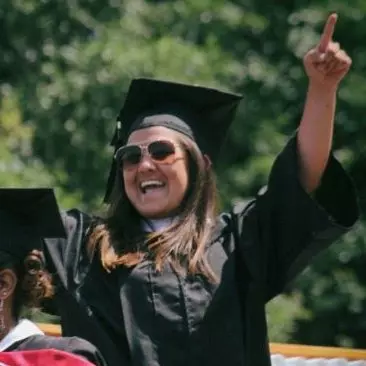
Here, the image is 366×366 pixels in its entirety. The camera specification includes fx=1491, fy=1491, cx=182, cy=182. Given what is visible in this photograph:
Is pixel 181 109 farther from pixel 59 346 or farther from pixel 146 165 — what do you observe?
pixel 59 346

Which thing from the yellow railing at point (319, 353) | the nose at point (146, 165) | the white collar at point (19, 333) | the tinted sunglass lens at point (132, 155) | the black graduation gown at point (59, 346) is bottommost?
the yellow railing at point (319, 353)

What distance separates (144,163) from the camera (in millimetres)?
4078

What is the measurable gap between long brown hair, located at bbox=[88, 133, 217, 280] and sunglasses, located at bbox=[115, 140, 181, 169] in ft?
0.20

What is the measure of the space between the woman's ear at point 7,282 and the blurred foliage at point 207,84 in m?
3.89

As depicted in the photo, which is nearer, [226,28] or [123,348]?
[123,348]

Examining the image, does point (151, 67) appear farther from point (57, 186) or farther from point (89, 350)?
point (89, 350)

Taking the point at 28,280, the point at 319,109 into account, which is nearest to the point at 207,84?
the point at 319,109

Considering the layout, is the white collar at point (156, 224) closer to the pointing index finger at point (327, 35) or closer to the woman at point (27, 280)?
the woman at point (27, 280)

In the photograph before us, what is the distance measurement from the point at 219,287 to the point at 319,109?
55cm

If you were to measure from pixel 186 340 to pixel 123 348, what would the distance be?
0.18 m

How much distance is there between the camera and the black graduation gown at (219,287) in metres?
3.95

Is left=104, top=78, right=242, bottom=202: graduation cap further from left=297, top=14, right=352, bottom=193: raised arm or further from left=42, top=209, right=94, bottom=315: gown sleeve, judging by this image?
left=297, top=14, right=352, bottom=193: raised arm

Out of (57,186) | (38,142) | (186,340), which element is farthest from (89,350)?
(38,142)

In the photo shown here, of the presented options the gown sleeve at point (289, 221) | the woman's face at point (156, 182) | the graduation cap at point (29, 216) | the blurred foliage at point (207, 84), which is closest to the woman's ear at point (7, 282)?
the graduation cap at point (29, 216)
